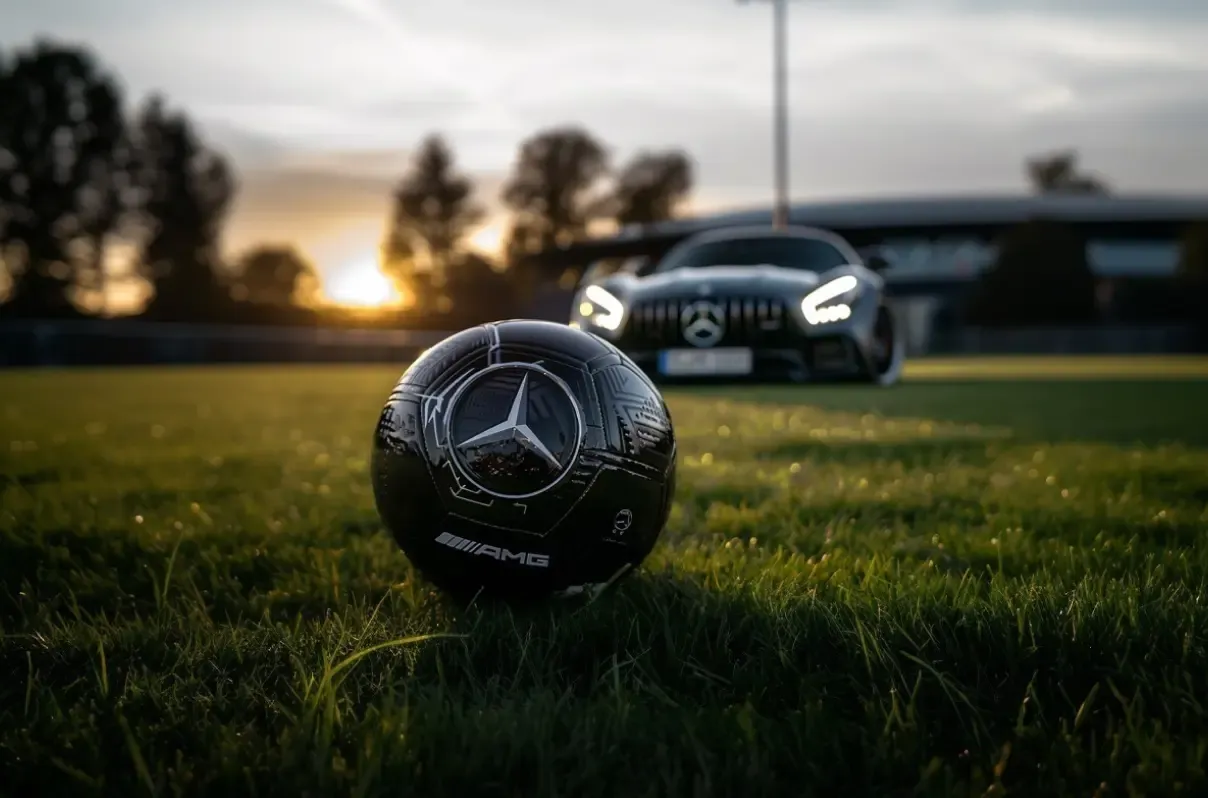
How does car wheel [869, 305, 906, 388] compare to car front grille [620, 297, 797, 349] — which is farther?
car wheel [869, 305, 906, 388]

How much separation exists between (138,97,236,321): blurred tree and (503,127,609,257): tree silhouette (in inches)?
1164

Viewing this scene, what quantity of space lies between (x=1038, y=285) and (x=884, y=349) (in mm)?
37517

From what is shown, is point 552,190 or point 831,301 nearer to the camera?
point 831,301

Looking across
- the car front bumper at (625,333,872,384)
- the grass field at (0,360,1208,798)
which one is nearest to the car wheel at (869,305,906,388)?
the car front bumper at (625,333,872,384)

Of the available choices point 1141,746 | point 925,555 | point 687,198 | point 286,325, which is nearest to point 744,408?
point 925,555

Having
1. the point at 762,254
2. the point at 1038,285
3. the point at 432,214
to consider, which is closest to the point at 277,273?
the point at 432,214

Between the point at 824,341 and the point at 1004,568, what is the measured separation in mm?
5560

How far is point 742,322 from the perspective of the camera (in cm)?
838

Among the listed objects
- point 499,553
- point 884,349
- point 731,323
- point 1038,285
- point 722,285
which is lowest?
point 1038,285

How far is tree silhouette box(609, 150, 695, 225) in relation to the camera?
286ft

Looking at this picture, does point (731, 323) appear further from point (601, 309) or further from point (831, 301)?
point (601, 309)

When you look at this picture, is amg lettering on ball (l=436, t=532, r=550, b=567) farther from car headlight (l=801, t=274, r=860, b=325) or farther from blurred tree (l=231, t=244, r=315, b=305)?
blurred tree (l=231, t=244, r=315, b=305)

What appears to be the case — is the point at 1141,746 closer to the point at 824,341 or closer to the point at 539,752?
the point at 539,752

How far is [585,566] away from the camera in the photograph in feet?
9.07
